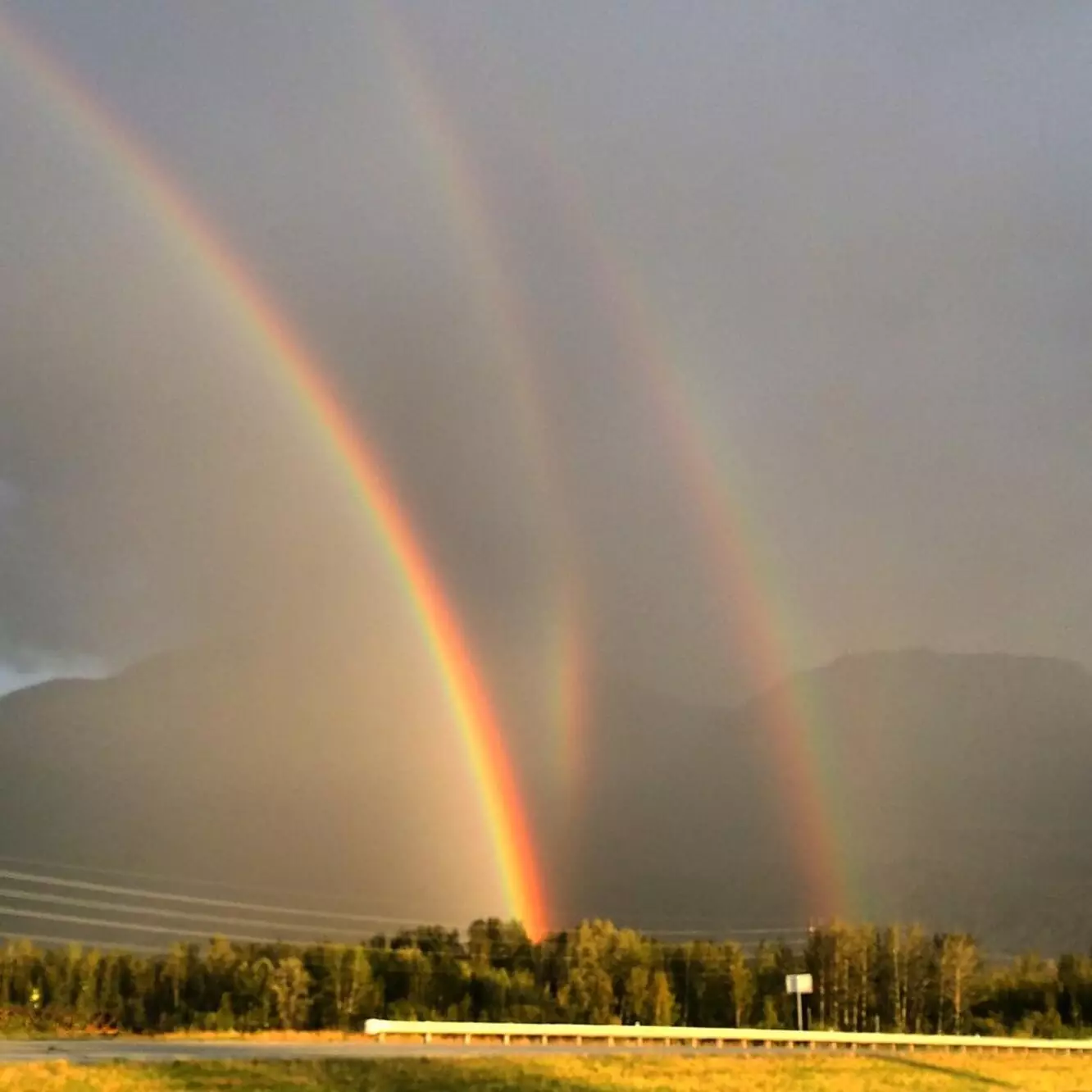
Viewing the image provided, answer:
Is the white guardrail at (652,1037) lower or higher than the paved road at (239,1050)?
higher

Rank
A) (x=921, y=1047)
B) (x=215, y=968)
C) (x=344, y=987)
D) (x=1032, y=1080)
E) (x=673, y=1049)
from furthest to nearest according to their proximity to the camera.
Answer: (x=215, y=968) → (x=344, y=987) → (x=921, y=1047) → (x=673, y=1049) → (x=1032, y=1080)

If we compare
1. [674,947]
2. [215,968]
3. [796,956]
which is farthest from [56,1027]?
[796,956]

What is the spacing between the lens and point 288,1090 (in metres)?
24.4

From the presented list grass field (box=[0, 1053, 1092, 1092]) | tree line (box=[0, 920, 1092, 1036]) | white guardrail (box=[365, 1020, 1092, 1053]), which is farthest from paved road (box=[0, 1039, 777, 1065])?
tree line (box=[0, 920, 1092, 1036])

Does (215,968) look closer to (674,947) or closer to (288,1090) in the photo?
(674,947)

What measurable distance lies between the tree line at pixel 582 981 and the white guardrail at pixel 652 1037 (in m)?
35.3

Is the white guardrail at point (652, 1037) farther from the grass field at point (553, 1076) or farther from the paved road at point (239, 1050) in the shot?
the grass field at point (553, 1076)

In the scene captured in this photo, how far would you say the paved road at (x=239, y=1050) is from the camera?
30.0 metres

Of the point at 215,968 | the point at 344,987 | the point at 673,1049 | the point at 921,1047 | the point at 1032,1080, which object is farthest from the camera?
the point at 215,968

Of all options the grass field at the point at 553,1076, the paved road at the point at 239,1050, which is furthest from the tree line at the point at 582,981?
the grass field at the point at 553,1076

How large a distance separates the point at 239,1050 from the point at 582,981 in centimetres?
7044

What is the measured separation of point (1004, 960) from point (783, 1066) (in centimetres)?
7677

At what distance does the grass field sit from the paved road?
220cm

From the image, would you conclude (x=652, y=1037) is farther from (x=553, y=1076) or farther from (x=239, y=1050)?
(x=553, y=1076)
